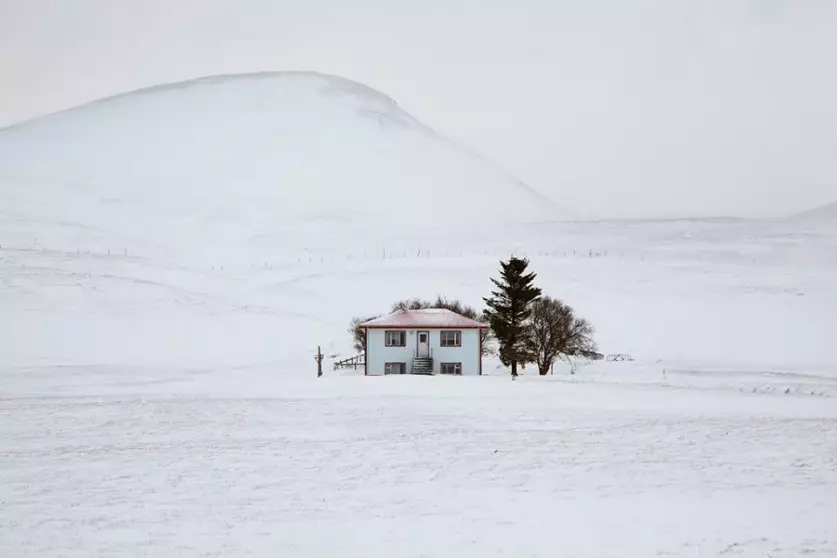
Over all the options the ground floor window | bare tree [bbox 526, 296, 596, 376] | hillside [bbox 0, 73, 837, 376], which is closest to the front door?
the ground floor window

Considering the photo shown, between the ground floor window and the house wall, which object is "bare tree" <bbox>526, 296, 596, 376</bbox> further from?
the ground floor window

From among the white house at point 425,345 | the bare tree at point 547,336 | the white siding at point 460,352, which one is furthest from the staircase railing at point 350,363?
the bare tree at point 547,336

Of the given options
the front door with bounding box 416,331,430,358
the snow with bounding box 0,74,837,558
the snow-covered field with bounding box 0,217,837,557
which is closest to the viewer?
the snow-covered field with bounding box 0,217,837,557

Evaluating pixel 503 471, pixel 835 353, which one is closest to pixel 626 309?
Result: pixel 835 353

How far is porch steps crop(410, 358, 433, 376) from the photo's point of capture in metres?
43.2

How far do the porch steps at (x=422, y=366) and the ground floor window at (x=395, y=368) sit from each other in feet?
2.43

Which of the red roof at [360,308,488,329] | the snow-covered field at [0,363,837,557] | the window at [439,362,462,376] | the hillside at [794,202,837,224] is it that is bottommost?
the snow-covered field at [0,363,837,557]

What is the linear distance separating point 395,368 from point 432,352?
6.54 feet

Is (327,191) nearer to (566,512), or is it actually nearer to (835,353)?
(835,353)

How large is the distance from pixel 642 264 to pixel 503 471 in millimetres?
68162

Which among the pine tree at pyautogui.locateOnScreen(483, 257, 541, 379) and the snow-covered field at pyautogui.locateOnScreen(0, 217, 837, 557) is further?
the pine tree at pyautogui.locateOnScreen(483, 257, 541, 379)

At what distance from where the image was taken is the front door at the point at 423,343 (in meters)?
44.2

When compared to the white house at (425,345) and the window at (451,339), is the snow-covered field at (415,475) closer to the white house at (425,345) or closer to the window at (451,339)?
the white house at (425,345)

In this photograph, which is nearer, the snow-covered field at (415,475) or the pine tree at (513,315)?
the snow-covered field at (415,475)
